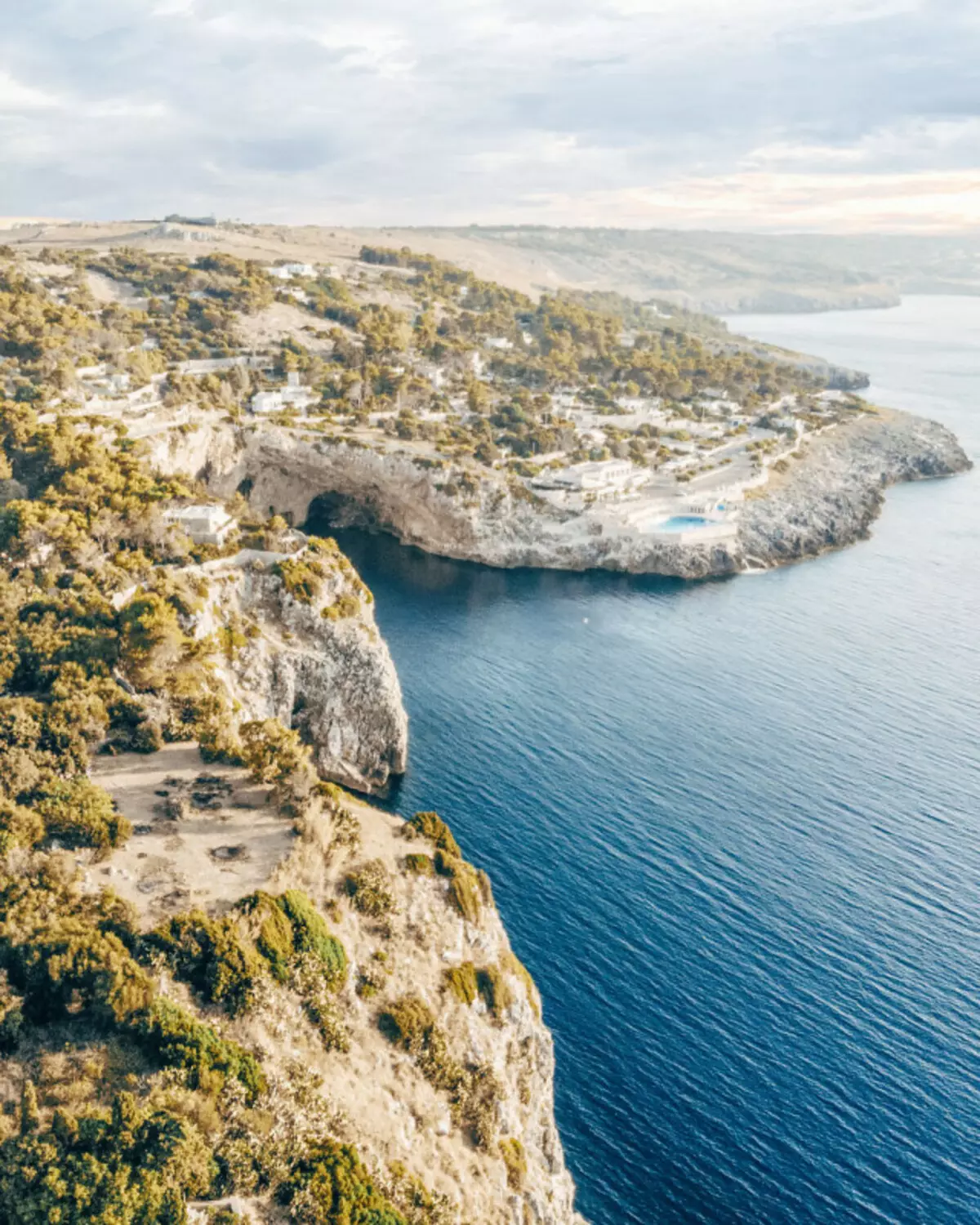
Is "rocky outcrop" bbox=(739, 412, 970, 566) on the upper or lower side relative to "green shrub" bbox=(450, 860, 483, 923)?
upper

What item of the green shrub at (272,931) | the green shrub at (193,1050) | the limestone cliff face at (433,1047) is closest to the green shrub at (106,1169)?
the green shrub at (193,1050)

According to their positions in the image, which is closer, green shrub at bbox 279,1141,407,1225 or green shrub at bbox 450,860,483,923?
green shrub at bbox 279,1141,407,1225

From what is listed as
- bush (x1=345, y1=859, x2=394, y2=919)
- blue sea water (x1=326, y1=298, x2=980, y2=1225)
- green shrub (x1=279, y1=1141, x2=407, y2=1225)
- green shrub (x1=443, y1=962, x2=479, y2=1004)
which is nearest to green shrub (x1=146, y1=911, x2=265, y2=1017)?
green shrub (x1=279, y1=1141, x2=407, y2=1225)

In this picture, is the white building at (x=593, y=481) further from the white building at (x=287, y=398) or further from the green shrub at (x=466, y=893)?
the green shrub at (x=466, y=893)

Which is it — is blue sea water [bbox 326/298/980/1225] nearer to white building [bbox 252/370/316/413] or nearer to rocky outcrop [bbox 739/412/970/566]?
rocky outcrop [bbox 739/412/970/566]

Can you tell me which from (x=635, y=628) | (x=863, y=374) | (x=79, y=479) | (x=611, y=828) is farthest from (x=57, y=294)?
(x=863, y=374)

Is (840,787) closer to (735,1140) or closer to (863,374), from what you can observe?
(735,1140)
